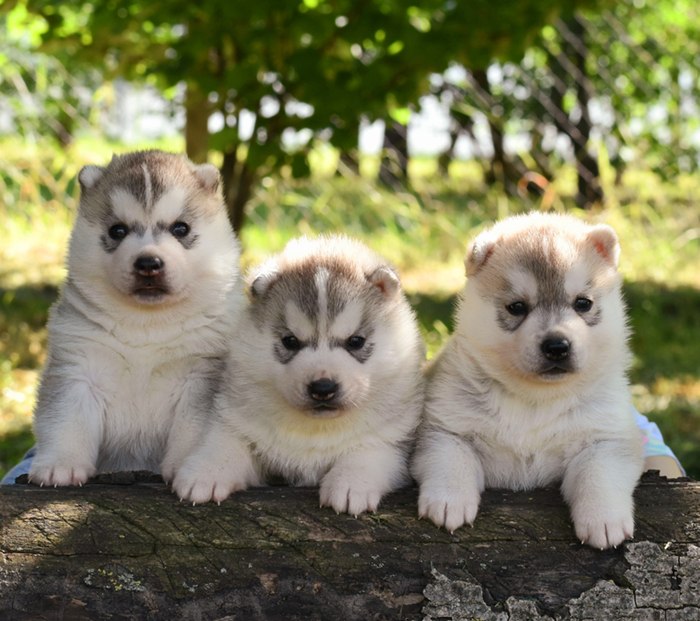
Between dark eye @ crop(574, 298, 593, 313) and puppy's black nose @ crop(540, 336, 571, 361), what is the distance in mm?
203

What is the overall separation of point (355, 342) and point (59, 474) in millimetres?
1045

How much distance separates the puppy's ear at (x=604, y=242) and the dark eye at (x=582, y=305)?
0.21 meters

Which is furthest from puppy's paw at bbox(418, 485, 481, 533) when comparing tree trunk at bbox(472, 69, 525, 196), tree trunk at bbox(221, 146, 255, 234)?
tree trunk at bbox(472, 69, 525, 196)

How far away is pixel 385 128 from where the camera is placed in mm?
10617

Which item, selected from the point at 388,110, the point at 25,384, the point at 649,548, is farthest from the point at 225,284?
the point at 25,384

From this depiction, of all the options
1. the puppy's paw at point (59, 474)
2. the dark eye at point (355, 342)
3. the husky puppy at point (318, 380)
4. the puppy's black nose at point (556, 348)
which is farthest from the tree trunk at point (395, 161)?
the puppy's paw at point (59, 474)

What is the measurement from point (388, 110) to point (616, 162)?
16.1ft

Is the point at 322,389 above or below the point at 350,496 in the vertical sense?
above

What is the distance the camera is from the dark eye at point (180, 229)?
3623 mm

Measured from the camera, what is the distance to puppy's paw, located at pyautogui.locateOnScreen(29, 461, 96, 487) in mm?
3223

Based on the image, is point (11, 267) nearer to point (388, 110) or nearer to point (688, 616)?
point (388, 110)

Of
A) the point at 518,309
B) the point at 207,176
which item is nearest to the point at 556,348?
the point at 518,309

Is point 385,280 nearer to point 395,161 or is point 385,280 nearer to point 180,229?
point 180,229

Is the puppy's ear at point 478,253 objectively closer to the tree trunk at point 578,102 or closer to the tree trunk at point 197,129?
the tree trunk at point 197,129
